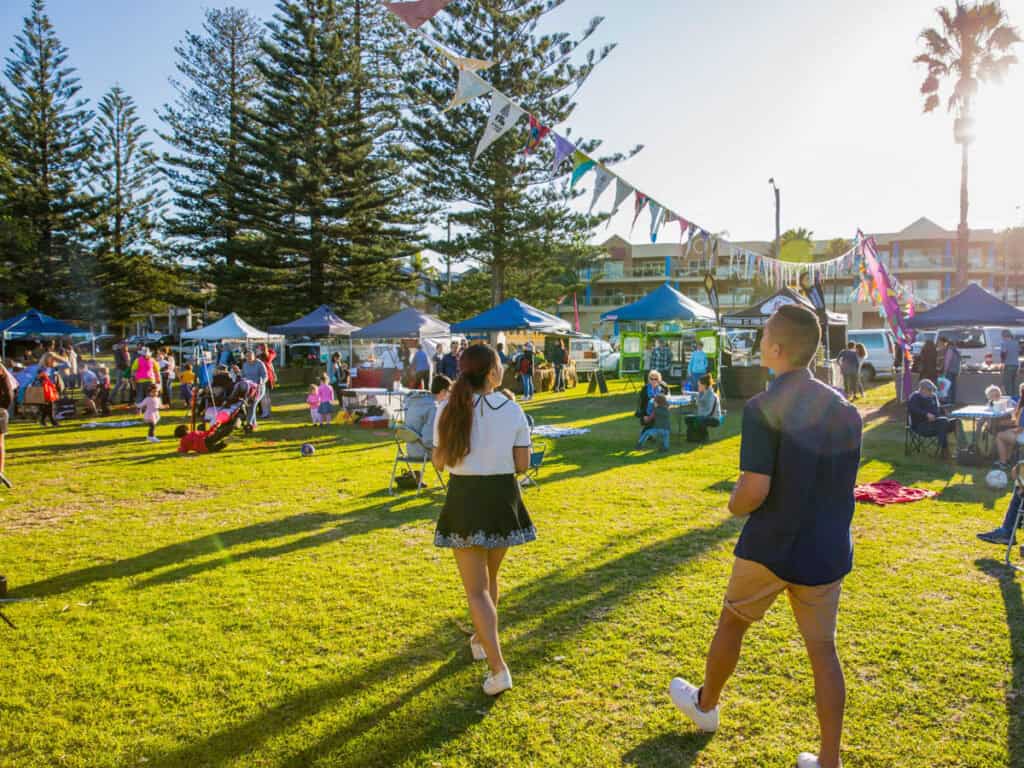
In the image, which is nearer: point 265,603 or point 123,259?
point 265,603

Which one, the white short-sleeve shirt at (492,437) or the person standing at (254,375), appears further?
the person standing at (254,375)

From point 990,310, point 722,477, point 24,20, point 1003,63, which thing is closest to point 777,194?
point 1003,63

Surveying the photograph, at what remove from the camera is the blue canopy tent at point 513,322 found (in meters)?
17.1

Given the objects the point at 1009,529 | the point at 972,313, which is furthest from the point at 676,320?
the point at 1009,529

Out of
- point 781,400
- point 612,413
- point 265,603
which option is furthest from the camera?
point 612,413

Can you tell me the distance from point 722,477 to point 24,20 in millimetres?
37091

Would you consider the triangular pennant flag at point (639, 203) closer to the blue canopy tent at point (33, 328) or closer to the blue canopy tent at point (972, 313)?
the blue canopy tent at point (972, 313)

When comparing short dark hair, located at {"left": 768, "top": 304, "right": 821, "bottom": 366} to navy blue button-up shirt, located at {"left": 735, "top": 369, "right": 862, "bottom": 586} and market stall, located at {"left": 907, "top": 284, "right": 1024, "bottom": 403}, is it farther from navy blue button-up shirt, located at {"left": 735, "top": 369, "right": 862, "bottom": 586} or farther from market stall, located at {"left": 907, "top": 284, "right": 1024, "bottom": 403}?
market stall, located at {"left": 907, "top": 284, "right": 1024, "bottom": 403}

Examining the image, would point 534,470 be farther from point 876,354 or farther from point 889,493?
point 876,354

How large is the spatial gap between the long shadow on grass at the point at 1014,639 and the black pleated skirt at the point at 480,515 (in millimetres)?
2035

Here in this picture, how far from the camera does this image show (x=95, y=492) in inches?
290

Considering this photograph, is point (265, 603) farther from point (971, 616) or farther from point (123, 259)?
point (123, 259)

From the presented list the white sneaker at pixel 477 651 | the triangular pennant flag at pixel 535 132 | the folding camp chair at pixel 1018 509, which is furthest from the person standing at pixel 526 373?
the white sneaker at pixel 477 651

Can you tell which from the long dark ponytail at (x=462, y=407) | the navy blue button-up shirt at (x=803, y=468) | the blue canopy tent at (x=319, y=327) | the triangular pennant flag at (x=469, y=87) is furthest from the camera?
the blue canopy tent at (x=319, y=327)
